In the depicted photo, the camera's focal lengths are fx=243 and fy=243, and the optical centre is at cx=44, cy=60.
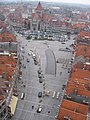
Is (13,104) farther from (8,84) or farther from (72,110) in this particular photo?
(72,110)

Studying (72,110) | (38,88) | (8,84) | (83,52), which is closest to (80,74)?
(38,88)

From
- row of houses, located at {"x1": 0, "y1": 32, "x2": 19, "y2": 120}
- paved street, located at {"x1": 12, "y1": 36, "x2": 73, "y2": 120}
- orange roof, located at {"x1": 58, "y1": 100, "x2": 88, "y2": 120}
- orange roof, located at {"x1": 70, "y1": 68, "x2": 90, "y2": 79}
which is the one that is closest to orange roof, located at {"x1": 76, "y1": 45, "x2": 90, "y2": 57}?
paved street, located at {"x1": 12, "y1": 36, "x2": 73, "y2": 120}

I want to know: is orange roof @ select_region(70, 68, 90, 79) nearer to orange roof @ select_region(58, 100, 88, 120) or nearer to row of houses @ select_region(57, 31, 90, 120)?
row of houses @ select_region(57, 31, 90, 120)

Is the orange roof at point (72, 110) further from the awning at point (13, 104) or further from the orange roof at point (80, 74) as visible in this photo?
the orange roof at point (80, 74)

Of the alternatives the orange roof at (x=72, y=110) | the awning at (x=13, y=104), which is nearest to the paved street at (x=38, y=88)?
the awning at (x=13, y=104)

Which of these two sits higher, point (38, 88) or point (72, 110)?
point (72, 110)

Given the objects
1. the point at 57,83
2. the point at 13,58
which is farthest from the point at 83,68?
the point at 13,58

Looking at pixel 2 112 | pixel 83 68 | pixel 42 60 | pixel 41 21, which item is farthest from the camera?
pixel 41 21

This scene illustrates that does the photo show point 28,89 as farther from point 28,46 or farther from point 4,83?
point 28,46
